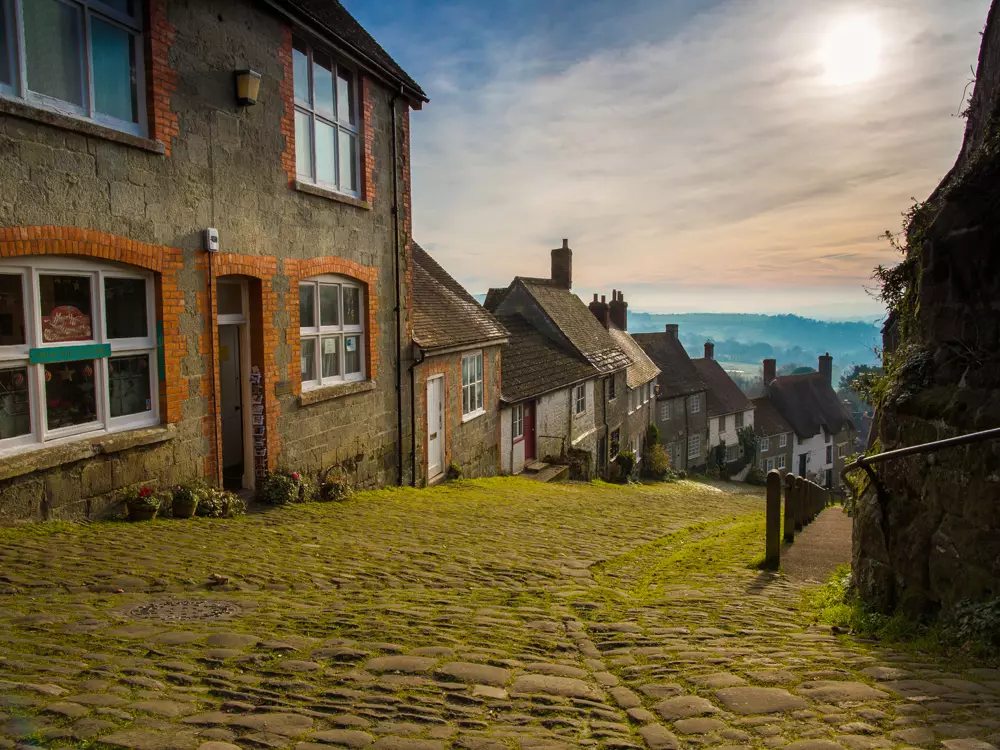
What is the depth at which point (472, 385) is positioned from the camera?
18.5 meters

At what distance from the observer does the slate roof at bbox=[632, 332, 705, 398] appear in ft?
145

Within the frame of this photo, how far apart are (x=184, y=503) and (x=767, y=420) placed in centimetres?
4787

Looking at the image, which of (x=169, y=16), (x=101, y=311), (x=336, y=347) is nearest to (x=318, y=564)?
(x=101, y=311)

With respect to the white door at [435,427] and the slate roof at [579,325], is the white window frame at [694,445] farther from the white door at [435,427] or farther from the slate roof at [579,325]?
the white door at [435,427]

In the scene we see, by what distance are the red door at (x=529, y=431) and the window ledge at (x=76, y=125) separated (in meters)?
16.2

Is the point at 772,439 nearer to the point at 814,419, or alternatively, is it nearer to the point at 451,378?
the point at 814,419

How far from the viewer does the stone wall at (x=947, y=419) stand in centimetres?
479

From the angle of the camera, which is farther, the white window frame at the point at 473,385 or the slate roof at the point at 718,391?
the slate roof at the point at 718,391

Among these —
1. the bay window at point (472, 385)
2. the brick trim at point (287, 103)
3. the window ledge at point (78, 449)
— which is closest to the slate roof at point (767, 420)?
the bay window at point (472, 385)

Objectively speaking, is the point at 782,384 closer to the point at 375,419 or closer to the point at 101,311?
the point at 375,419

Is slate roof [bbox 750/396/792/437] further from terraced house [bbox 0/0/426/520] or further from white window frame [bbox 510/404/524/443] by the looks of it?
terraced house [bbox 0/0/426/520]

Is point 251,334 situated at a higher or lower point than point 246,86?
lower

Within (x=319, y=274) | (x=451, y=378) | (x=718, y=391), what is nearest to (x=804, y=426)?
(x=718, y=391)

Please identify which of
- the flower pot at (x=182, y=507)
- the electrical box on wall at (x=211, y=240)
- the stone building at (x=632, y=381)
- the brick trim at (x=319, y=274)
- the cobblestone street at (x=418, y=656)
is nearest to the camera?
the cobblestone street at (x=418, y=656)
